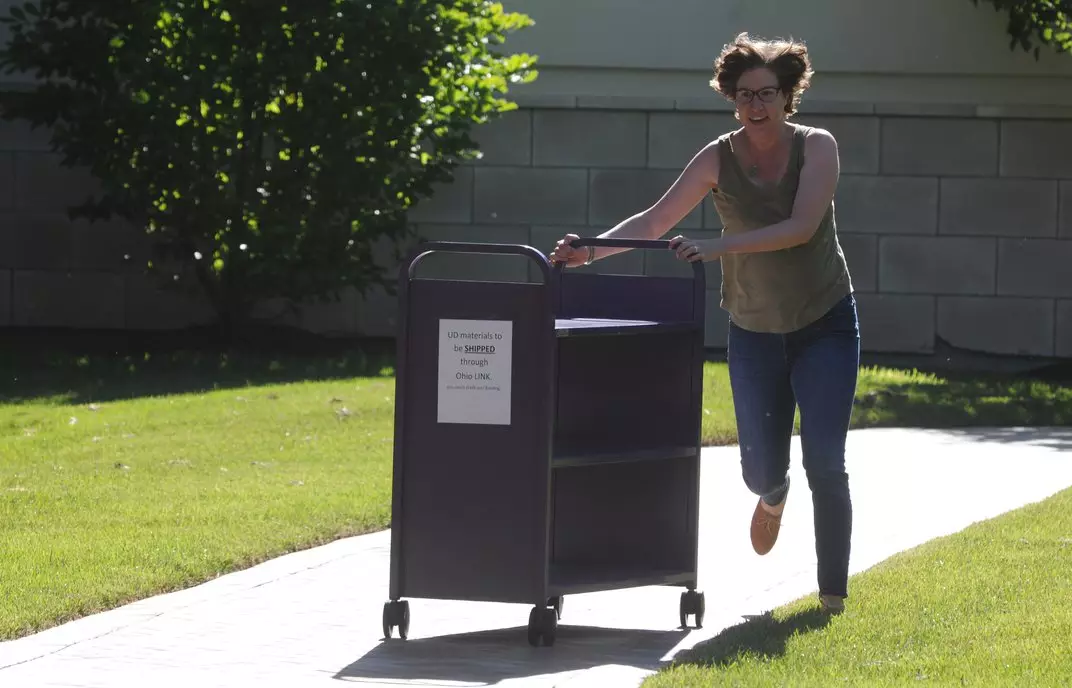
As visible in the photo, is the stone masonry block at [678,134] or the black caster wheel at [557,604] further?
the stone masonry block at [678,134]

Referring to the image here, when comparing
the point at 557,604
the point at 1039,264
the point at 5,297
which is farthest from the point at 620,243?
the point at 5,297

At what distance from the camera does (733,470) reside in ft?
33.5

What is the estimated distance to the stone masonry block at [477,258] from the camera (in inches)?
656

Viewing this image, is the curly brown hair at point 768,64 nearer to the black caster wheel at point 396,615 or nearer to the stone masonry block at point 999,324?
the black caster wheel at point 396,615

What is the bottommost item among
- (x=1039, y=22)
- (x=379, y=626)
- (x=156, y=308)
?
(x=379, y=626)

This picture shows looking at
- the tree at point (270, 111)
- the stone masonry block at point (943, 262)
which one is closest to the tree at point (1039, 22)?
the stone masonry block at point (943, 262)

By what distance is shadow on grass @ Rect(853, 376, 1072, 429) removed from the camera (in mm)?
12438

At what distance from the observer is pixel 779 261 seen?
20.2 ft

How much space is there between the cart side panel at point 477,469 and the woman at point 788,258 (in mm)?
379

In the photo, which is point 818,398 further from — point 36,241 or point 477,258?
point 36,241

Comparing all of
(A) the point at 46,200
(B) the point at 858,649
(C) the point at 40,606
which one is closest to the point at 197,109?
(A) the point at 46,200

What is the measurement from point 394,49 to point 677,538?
8.96 metres

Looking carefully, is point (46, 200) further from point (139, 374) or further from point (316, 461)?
point (316, 461)

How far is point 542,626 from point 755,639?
69 centimetres
